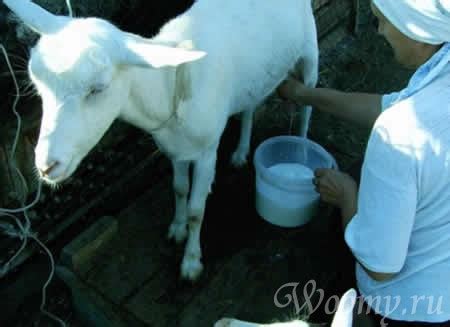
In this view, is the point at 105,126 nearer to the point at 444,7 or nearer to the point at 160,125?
the point at 160,125

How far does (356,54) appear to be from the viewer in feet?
18.7

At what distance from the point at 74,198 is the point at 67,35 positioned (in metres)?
1.55

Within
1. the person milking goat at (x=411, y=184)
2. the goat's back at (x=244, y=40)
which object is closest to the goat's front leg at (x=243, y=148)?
the goat's back at (x=244, y=40)

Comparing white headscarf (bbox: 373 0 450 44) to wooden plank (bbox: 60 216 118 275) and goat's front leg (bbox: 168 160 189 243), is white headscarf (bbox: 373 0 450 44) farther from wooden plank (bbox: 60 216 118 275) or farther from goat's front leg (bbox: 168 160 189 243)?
wooden plank (bbox: 60 216 118 275)

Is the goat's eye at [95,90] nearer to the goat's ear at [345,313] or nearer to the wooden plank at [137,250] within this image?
the goat's ear at [345,313]

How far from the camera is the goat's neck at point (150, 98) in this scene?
8.16 feet

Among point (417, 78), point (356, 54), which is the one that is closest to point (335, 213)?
point (417, 78)

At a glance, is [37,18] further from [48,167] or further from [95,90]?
[48,167]

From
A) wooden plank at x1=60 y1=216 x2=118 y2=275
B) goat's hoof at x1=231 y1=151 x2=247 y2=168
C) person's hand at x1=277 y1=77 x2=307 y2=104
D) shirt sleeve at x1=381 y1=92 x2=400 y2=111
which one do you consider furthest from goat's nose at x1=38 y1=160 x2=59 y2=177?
goat's hoof at x1=231 y1=151 x2=247 y2=168

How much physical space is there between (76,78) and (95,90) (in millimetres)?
110

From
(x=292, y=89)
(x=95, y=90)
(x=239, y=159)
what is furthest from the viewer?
(x=239, y=159)

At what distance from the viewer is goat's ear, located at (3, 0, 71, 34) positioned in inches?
89.7

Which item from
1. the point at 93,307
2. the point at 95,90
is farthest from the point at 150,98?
the point at 93,307

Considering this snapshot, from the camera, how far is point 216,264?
333 cm
